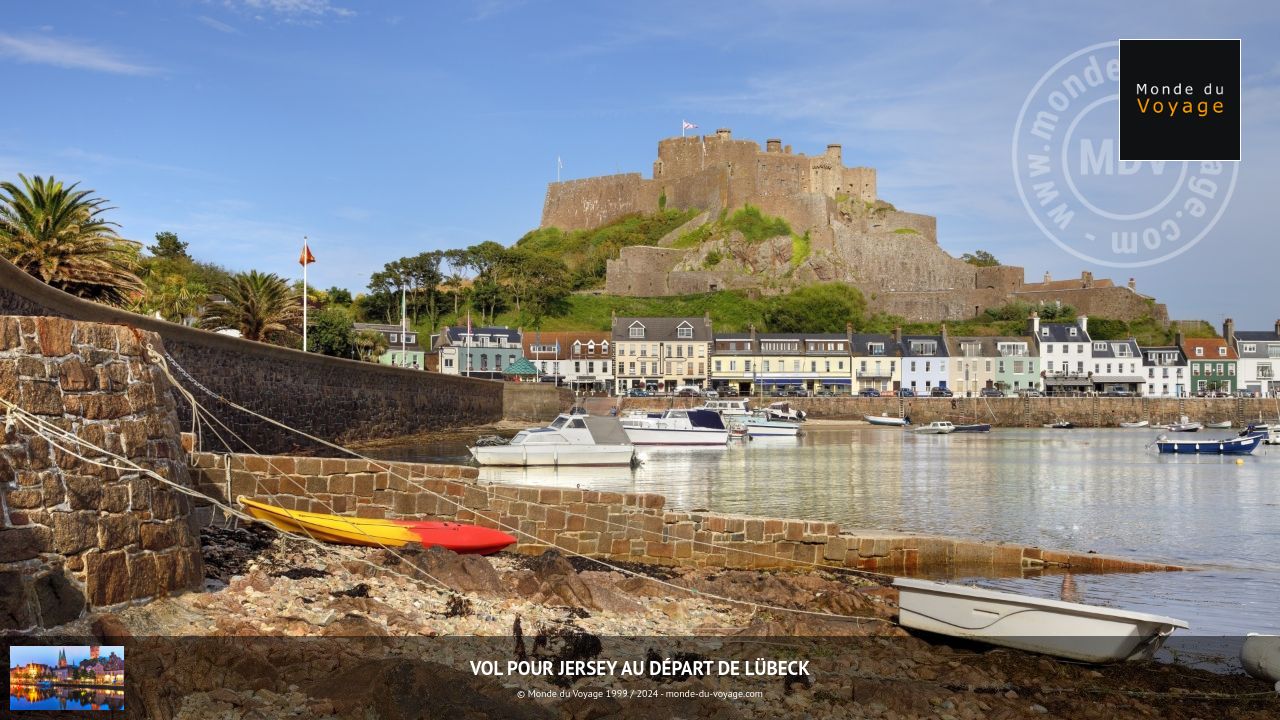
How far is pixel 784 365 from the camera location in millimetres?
90500

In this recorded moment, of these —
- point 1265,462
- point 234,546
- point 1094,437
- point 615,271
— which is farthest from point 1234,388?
point 234,546

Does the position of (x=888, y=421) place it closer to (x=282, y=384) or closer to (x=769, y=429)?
(x=769, y=429)

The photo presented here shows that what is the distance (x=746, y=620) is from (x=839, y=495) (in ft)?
57.0

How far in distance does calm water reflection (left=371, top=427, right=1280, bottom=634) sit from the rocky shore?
A: 4058mm

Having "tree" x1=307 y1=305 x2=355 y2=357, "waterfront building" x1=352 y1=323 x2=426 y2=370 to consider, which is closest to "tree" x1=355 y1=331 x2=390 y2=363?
"tree" x1=307 y1=305 x2=355 y2=357

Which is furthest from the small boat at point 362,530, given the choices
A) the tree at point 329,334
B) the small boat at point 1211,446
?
the small boat at point 1211,446

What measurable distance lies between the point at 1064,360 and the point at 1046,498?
69.5 meters

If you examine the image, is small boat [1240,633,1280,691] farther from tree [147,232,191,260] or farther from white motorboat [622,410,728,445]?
tree [147,232,191,260]

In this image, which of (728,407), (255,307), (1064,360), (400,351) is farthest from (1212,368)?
(255,307)

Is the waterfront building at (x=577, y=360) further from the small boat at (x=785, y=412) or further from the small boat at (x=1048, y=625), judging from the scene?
the small boat at (x=1048, y=625)

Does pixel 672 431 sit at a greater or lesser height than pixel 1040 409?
greater

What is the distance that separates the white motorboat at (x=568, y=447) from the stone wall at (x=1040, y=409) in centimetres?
4754

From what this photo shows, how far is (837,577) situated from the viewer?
1326 cm

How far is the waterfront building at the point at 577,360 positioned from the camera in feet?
306
